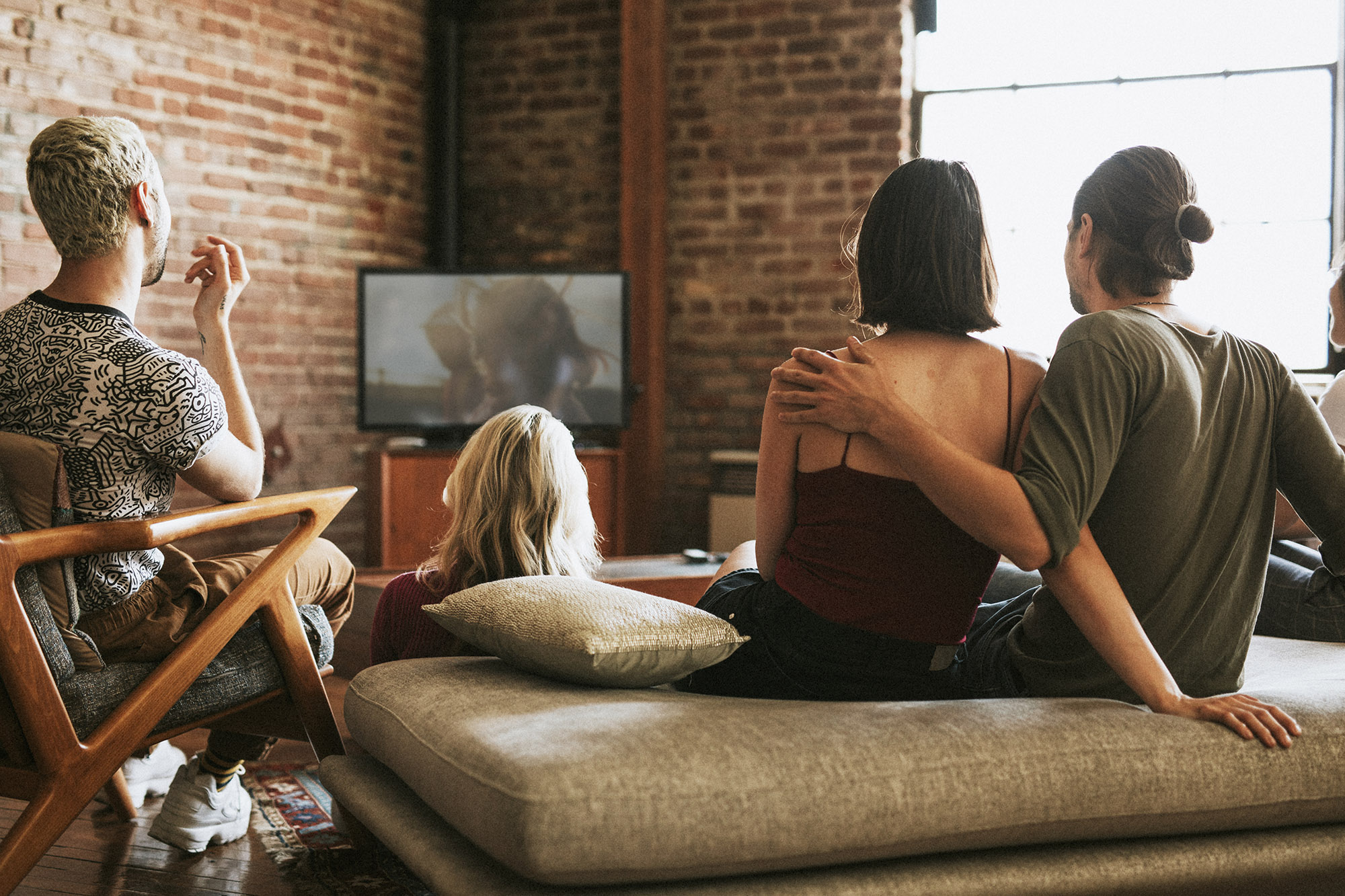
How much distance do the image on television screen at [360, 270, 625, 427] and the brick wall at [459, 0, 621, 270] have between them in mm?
609

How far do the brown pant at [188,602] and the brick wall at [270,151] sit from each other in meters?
2.24

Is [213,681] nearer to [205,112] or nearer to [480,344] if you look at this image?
[480,344]

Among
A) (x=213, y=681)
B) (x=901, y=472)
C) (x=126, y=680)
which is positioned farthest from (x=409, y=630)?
(x=901, y=472)

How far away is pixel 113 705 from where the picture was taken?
1672mm

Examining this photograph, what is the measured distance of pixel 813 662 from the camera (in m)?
1.58

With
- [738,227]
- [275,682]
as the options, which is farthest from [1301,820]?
[738,227]

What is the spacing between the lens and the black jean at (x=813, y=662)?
1566mm

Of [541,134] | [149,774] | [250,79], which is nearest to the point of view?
[149,774]

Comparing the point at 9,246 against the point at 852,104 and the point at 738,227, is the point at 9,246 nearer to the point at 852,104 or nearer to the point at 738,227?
the point at 738,227

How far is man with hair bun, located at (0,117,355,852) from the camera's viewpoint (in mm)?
1685

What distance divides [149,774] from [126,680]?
32.1 inches

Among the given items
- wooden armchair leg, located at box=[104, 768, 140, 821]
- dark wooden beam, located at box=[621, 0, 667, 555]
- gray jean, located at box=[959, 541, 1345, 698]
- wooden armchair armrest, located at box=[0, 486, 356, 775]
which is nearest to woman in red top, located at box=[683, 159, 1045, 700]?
gray jean, located at box=[959, 541, 1345, 698]

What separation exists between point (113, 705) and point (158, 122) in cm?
313

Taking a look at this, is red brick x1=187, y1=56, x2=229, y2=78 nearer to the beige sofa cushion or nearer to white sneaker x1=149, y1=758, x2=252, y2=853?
white sneaker x1=149, y1=758, x2=252, y2=853
